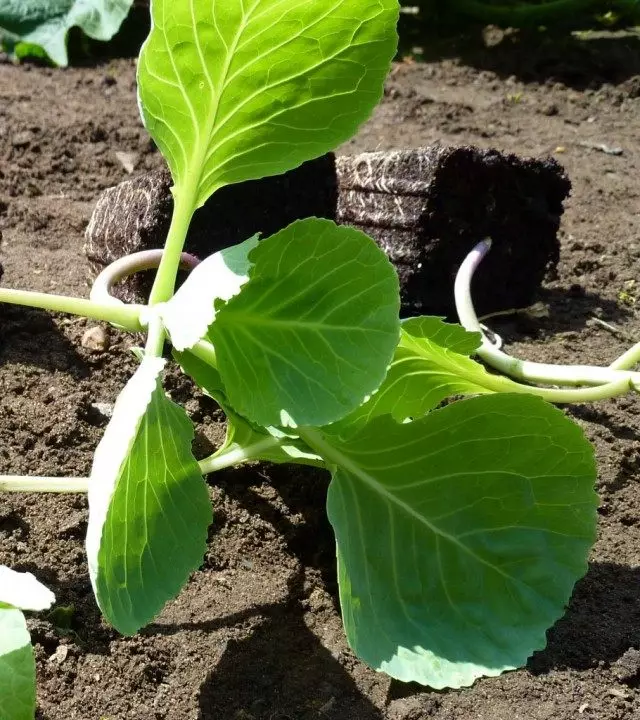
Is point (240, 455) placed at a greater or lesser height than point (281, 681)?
greater

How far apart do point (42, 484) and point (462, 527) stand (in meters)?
0.62

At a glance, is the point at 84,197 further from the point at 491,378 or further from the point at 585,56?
the point at 585,56

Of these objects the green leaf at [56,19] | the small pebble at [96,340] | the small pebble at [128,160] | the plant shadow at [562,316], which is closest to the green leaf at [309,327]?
the small pebble at [96,340]

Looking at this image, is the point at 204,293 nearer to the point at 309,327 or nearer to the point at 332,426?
the point at 309,327

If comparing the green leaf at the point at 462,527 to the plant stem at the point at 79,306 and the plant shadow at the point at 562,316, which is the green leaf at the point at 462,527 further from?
the plant shadow at the point at 562,316

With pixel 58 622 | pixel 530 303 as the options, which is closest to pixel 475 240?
pixel 530 303

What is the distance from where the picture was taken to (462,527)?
1123 millimetres

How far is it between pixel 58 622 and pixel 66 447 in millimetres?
354

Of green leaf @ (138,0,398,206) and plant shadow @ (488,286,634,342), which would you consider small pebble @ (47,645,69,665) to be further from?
plant shadow @ (488,286,634,342)

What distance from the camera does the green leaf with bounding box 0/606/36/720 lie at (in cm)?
95

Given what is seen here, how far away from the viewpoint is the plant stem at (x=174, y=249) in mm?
1236

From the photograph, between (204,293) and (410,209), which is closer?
(204,293)

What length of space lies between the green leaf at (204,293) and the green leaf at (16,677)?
37 centimetres

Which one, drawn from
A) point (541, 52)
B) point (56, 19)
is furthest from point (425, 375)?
point (541, 52)
